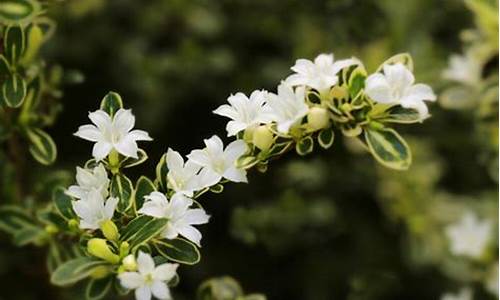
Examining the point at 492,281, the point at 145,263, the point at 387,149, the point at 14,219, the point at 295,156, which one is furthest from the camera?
the point at 295,156

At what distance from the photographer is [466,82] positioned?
5.85 ft

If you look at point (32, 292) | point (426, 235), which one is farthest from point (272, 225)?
point (32, 292)

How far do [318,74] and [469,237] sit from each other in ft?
2.64

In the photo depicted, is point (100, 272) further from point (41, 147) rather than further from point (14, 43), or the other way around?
point (14, 43)

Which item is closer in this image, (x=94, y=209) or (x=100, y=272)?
(x=94, y=209)

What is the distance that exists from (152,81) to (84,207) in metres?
1.13

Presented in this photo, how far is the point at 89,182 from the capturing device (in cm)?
115

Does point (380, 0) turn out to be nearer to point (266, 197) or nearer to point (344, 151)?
point (344, 151)

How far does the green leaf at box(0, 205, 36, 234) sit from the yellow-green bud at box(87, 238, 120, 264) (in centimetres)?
38

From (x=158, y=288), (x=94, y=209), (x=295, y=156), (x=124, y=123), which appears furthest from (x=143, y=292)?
(x=295, y=156)

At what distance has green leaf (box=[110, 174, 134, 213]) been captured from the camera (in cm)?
116

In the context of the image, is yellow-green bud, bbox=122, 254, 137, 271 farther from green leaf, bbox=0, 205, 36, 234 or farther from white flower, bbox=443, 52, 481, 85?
white flower, bbox=443, 52, 481, 85

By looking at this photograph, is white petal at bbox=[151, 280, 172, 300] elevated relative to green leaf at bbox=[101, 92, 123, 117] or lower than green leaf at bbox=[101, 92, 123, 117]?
lower

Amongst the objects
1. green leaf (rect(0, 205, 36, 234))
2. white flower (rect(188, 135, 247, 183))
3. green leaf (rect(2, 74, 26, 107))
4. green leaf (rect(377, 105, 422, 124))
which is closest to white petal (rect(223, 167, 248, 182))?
white flower (rect(188, 135, 247, 183))
